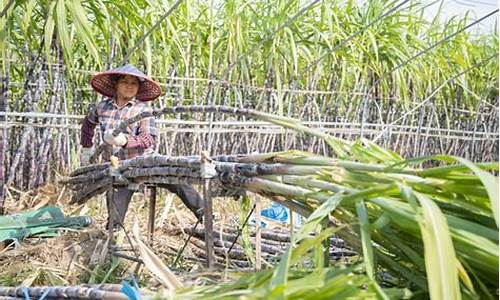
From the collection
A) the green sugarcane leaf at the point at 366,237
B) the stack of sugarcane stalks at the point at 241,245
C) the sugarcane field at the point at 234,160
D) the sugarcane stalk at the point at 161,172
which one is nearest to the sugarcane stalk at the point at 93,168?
the sugarcane field at the point at 234,160

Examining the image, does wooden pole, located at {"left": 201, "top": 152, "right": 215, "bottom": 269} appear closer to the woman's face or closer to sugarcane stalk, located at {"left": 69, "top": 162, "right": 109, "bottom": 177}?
sugarcane stalk, located at {"left": 69, "top": 162, "right": 109, "bottom": 177}

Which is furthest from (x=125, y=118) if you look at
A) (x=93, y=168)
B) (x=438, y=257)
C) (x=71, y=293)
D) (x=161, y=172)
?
(x=438, y=257)

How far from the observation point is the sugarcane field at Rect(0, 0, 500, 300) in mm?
998

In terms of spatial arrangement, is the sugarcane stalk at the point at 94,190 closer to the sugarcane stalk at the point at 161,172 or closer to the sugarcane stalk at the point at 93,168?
the sugarcane stalk at the point at 93,168

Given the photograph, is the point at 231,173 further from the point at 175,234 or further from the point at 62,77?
the point at 62,77

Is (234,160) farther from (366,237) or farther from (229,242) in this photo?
(229,242)

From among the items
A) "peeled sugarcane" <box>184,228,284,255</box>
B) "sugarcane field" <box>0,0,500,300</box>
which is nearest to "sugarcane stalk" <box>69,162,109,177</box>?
"sugarcane field" <box>0,0,500,300</box>

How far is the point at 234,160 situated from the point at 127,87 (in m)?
1.51

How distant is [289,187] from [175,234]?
187 cm

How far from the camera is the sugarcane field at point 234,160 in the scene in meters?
1.00

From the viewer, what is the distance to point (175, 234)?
10.2 feet

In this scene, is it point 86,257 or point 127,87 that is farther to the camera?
point 127,87

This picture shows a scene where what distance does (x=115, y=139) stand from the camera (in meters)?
2.59

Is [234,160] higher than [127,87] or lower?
lower
